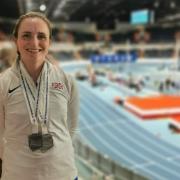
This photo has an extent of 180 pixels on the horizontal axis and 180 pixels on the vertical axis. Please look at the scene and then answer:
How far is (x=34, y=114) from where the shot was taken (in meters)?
1.37

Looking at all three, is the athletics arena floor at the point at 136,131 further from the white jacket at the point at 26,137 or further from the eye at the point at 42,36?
the eye at the point at 42,36

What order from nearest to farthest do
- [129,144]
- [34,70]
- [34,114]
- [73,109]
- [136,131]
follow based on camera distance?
[34,114] → [34,70] → [73,109] → [129,144] → [136,131]

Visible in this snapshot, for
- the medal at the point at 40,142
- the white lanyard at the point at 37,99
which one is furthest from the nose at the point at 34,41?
the medal at the point at 40,142

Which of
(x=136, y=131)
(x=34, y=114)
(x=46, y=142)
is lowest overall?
(x=136, y=131)

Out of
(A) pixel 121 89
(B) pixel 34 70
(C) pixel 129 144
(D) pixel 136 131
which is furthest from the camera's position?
(A) pixel 121 89

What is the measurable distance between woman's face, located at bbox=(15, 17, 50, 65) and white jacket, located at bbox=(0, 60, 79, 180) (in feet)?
0.27

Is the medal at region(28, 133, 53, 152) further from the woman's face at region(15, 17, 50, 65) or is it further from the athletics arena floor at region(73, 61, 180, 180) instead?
the athletics arena floor at region(73, 61, 180, 180)

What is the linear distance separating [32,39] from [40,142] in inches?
16.3

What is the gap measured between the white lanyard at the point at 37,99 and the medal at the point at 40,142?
0.06 feet

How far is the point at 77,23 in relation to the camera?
4284 cm

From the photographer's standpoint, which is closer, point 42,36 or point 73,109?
point 42,36

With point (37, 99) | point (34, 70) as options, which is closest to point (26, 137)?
point (37, 99)

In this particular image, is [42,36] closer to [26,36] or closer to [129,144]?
[26,36]

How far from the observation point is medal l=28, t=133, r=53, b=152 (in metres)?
1.37
